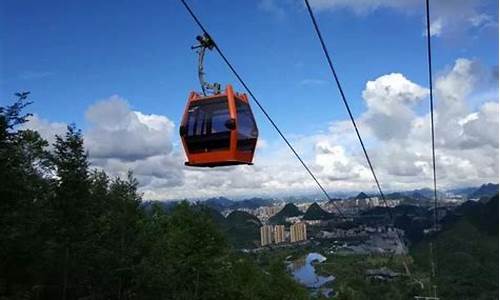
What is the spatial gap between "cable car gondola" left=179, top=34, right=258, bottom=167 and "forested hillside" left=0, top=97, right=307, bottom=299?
34.3ft

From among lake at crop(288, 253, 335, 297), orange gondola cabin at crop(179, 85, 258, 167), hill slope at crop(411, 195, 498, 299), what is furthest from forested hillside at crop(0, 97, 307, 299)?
lake at crop(288, 253, 335, 297)

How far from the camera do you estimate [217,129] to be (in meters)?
12.2

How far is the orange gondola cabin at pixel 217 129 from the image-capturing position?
12.2 m

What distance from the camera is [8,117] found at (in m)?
22.8

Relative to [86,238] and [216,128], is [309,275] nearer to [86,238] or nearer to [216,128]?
[86,238]

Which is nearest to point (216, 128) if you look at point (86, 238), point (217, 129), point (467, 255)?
point (217, 129)

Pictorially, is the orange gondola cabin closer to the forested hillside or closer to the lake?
the forested hillside

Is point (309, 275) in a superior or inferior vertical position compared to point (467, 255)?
inferior

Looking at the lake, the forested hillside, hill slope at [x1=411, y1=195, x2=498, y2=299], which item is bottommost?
the lake

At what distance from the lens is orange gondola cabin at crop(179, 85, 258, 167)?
479 inches

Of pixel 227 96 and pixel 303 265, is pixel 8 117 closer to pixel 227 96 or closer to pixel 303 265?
pixel 227 96

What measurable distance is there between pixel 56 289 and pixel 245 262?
19.6 m

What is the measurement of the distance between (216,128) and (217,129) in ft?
0.11

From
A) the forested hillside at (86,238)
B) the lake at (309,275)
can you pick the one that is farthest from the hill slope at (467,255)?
the forested hillside at (86,238)
